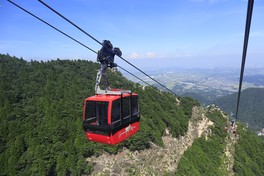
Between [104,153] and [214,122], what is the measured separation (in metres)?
48.2

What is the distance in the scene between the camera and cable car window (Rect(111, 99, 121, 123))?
46.7 ft

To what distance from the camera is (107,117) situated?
14289 mm

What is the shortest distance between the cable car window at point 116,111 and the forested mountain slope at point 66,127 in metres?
31.4

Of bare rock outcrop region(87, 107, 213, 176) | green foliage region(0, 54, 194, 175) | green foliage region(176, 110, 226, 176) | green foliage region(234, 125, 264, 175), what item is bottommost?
green foliage region(234, 125, 264, 175)

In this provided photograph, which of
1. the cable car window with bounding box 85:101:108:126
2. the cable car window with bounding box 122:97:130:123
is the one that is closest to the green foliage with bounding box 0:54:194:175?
the cable car window with bounding box 122:97:130:123

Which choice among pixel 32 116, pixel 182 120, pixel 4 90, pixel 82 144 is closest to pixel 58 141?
pixel 82 144

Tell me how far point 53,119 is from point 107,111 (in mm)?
45869

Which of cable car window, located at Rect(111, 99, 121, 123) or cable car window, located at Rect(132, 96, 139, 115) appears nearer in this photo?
cable car window, located at Rect(111, 99, 121, 123)

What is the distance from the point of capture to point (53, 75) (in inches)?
3445

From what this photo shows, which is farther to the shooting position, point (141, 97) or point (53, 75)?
point (53, 75)

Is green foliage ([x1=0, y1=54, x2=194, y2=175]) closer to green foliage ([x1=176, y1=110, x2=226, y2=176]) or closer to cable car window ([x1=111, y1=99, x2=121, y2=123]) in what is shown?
green foliage ([x1=176, y1=110, x2=226, y2=176])

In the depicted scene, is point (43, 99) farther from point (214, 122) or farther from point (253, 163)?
point (253, 163)

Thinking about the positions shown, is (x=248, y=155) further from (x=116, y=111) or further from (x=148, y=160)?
(x=116, y=111)

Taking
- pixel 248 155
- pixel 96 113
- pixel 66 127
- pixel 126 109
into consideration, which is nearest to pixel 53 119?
pixel 66 127
